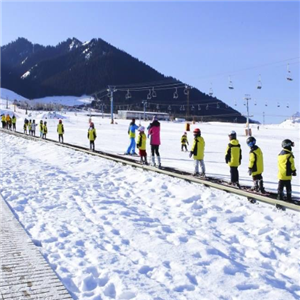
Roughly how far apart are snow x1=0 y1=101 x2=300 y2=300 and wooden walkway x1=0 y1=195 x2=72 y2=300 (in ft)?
0.56

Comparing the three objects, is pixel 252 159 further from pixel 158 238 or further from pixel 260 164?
pixel 158 238

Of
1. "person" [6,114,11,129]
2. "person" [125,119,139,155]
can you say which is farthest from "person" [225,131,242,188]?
"person" [6,114,11,129]

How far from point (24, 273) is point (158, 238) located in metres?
2.29

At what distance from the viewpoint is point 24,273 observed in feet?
14.8

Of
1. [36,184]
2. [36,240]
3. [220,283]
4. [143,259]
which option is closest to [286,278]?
[220,283]

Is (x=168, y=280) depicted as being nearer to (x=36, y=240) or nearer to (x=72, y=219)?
(x=36, y=240)

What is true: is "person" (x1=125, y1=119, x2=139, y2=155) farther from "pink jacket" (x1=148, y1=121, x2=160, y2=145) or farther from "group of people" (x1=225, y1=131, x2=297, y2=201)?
"group of people" (x1=225, y1=131, x2=297, y2=201)

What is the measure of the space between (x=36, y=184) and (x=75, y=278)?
6.24 meters

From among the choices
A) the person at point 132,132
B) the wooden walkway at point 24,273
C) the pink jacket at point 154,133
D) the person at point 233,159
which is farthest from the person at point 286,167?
the person at point 132,132

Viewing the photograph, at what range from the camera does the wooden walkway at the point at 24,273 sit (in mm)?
4047

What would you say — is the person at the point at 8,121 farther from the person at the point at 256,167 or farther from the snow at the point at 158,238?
the person at the point at 256,167

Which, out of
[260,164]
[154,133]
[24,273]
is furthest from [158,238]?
[154,133]

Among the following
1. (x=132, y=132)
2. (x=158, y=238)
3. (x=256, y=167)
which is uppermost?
(x=132, y=132)

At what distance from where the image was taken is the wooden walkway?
13.3 feet
